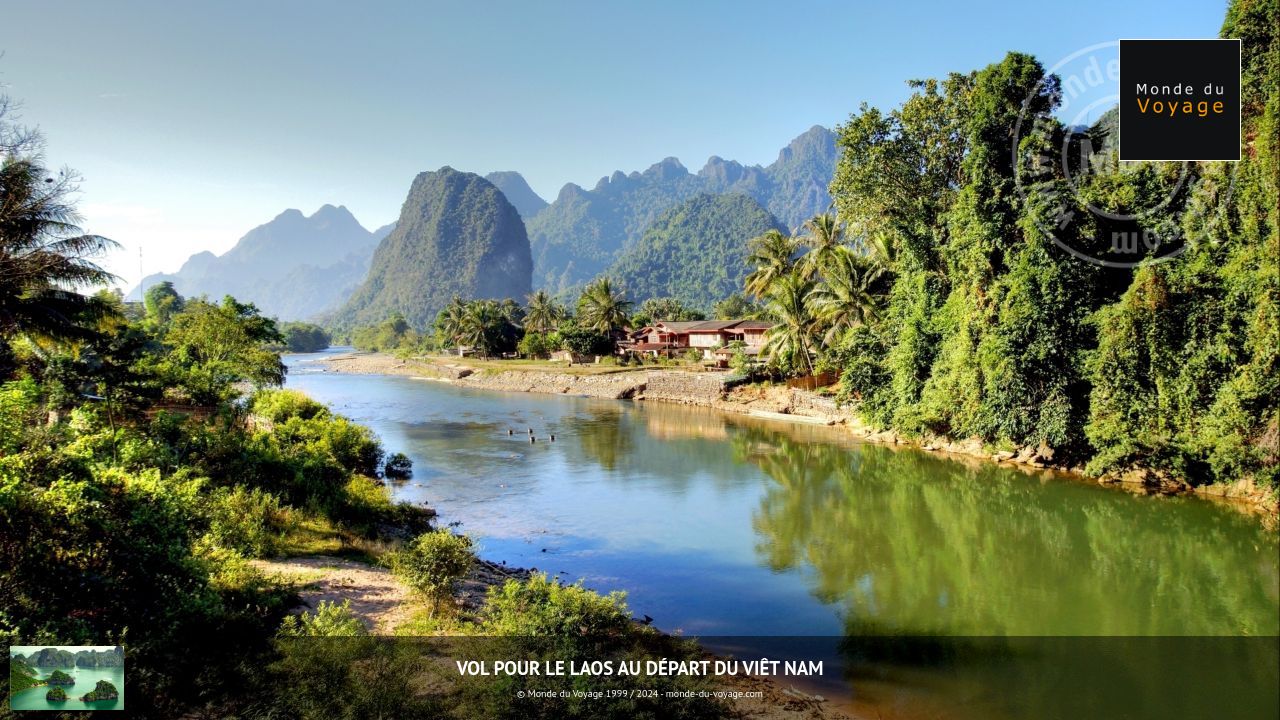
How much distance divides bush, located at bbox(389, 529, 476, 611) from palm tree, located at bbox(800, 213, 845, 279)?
3632 centimetres

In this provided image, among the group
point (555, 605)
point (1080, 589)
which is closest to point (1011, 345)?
point (1080, 589)

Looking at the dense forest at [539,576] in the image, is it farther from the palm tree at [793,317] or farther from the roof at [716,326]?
the roof at [716,326]

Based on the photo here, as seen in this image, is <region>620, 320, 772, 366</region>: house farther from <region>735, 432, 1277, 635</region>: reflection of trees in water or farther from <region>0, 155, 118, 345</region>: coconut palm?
<region>0, 155, 118, 345</region>: coconut palm

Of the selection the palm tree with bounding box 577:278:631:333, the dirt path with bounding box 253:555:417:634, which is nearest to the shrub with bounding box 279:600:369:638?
the dirt path with bounding box 253:555:417:634

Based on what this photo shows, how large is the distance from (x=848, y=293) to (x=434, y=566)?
3206 centimetres

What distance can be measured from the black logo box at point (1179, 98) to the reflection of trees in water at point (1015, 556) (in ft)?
34.9

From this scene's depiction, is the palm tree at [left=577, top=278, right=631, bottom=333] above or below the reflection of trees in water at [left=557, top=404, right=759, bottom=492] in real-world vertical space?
above

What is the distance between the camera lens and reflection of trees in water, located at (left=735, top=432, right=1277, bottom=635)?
13.0 meters

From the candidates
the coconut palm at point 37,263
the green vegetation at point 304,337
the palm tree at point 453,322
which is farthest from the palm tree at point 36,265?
the green vegetation at point 304,337

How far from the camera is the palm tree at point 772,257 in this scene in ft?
A: 161

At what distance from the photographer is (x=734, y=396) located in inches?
1887

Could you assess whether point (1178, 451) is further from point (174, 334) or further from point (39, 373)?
point (174, 334)

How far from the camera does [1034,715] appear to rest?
9.57 metres

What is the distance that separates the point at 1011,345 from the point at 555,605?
70.9 ft
